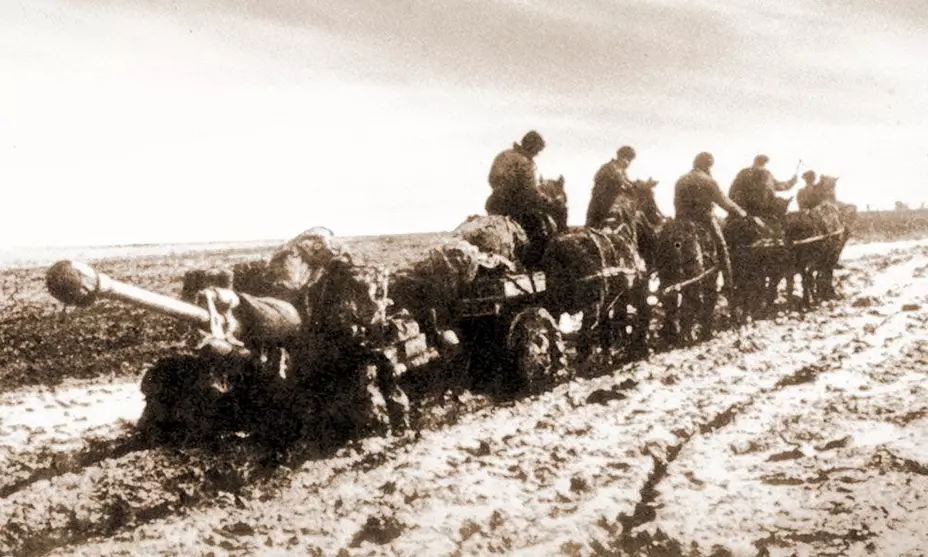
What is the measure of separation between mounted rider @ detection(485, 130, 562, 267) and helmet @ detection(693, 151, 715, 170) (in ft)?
11.4

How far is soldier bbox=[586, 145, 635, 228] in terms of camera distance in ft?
34.3

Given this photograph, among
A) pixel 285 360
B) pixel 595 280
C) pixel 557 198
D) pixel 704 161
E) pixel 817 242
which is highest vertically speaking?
pixel 704 161

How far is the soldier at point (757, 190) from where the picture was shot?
42.8ft

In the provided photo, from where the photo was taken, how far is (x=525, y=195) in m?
9.07

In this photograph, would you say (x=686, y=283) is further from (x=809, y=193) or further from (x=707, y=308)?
(x=809, y=193)

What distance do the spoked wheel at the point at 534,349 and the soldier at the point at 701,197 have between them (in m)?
3.96

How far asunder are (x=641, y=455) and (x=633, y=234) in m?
5.09

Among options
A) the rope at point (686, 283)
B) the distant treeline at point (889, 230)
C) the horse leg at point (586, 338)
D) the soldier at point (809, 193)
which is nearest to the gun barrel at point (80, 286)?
the horse leg at point (586, 338)

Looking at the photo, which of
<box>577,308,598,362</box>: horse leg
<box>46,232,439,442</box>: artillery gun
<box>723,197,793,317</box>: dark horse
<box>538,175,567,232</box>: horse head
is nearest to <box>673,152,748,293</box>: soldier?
<box>723,197,793,317</box>: dark horse

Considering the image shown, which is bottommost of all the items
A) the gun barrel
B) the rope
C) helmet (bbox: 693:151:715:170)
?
the rope

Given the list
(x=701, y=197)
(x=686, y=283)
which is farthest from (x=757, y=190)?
(x=686, y=283)

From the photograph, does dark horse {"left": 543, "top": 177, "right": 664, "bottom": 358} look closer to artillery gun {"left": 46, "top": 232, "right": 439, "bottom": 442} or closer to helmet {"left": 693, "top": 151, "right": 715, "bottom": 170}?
helmet {"left": 693, "top": 151, "right": 715, "bottom": 170}

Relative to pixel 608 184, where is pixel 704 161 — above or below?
above

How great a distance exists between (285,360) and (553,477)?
93.1 inches
